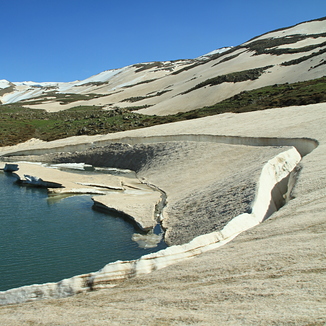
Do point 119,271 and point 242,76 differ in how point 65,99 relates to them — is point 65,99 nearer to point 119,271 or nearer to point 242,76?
point 242,76

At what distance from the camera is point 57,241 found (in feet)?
47.9

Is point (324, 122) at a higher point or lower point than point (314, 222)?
higher

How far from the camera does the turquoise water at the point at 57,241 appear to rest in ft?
39.4

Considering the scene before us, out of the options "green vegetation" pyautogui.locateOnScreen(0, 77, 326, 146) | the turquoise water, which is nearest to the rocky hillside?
"green vegetation" pyautogui.locateOnScreen(0, 77, 326, 146)

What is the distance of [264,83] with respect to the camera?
6681 cm

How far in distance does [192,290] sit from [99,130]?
4143 centimetres

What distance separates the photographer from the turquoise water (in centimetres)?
1200

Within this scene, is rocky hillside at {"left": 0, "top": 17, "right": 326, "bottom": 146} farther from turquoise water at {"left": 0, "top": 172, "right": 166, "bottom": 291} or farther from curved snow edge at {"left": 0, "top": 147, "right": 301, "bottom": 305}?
curved snow edge at {"left": 0, "top": 147, "right": 301, "bottom": 305}

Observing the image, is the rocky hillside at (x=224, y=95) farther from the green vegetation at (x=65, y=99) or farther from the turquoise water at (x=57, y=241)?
the turquoise water at (x=57, y=241)

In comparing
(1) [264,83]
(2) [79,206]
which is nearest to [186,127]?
(2) [79,206]

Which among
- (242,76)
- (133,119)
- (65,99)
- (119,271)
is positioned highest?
(65,99)

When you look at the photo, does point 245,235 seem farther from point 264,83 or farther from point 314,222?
point 264,83

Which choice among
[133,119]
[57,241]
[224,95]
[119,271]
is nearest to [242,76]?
[224,95]

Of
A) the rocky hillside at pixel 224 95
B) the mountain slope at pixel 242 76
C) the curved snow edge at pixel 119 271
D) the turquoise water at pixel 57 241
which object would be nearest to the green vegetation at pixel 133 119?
the rocky hillside at pixel 224 95
